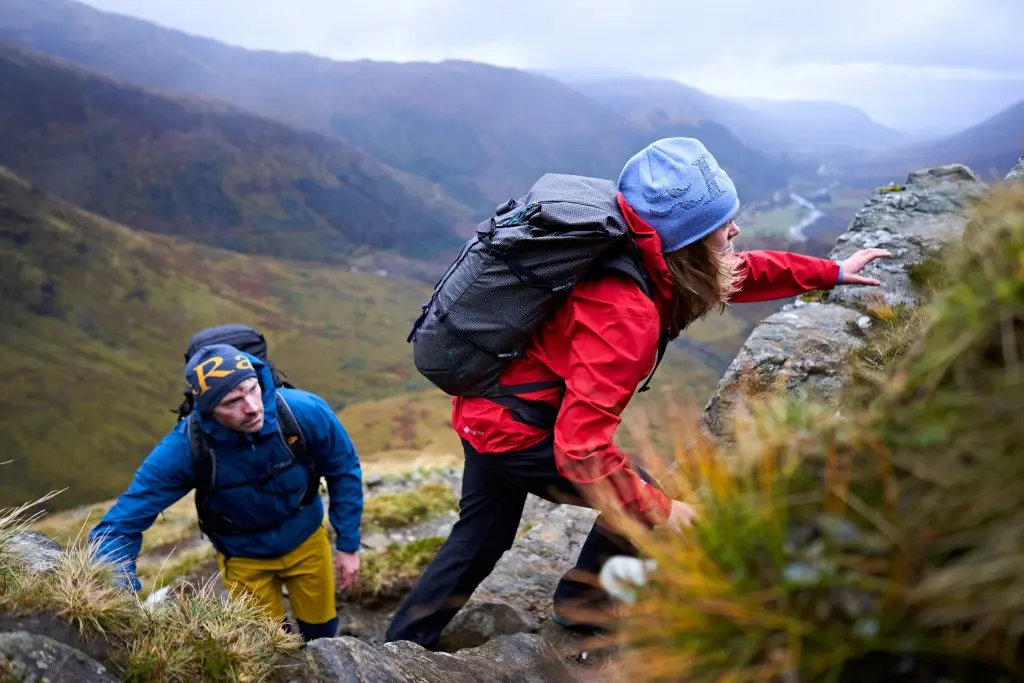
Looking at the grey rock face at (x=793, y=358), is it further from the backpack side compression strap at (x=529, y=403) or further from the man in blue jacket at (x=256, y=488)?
the man in blue jacket at (x=256, y=488)

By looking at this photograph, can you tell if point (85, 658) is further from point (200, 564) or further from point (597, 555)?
point (200, 564)

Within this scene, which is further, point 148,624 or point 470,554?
point 470,554

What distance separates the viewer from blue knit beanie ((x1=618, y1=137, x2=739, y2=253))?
10.8 ft

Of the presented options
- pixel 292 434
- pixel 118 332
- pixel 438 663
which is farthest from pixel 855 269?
pixel 118 332

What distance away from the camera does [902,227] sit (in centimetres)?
847

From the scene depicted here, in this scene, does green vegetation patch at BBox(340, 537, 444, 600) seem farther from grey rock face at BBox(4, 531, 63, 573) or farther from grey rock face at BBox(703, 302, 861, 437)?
grey rock face at BBox(4, 531, 63, 573)

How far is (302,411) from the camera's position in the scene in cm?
574

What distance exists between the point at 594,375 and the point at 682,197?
112 centimetres

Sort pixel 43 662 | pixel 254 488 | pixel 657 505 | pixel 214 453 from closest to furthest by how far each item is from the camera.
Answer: pixel 43 662
pixel 657 505
pixel 214 453
pixel 254 488

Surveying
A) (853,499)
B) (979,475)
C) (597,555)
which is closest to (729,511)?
(853,499)

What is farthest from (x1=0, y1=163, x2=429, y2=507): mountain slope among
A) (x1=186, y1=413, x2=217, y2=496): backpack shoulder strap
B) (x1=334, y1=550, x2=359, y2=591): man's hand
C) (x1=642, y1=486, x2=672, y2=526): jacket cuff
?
(x1=642, y1=486, x2=672, y2=526): jacket cuff

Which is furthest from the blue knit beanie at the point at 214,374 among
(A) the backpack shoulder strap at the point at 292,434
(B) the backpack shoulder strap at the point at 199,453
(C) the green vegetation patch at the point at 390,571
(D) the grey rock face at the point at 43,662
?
(C) the green vegetation patch at the point at 390,571

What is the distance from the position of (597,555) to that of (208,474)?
338 centimetres

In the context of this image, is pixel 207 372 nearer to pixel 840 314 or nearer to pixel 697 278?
pixel 697 278
